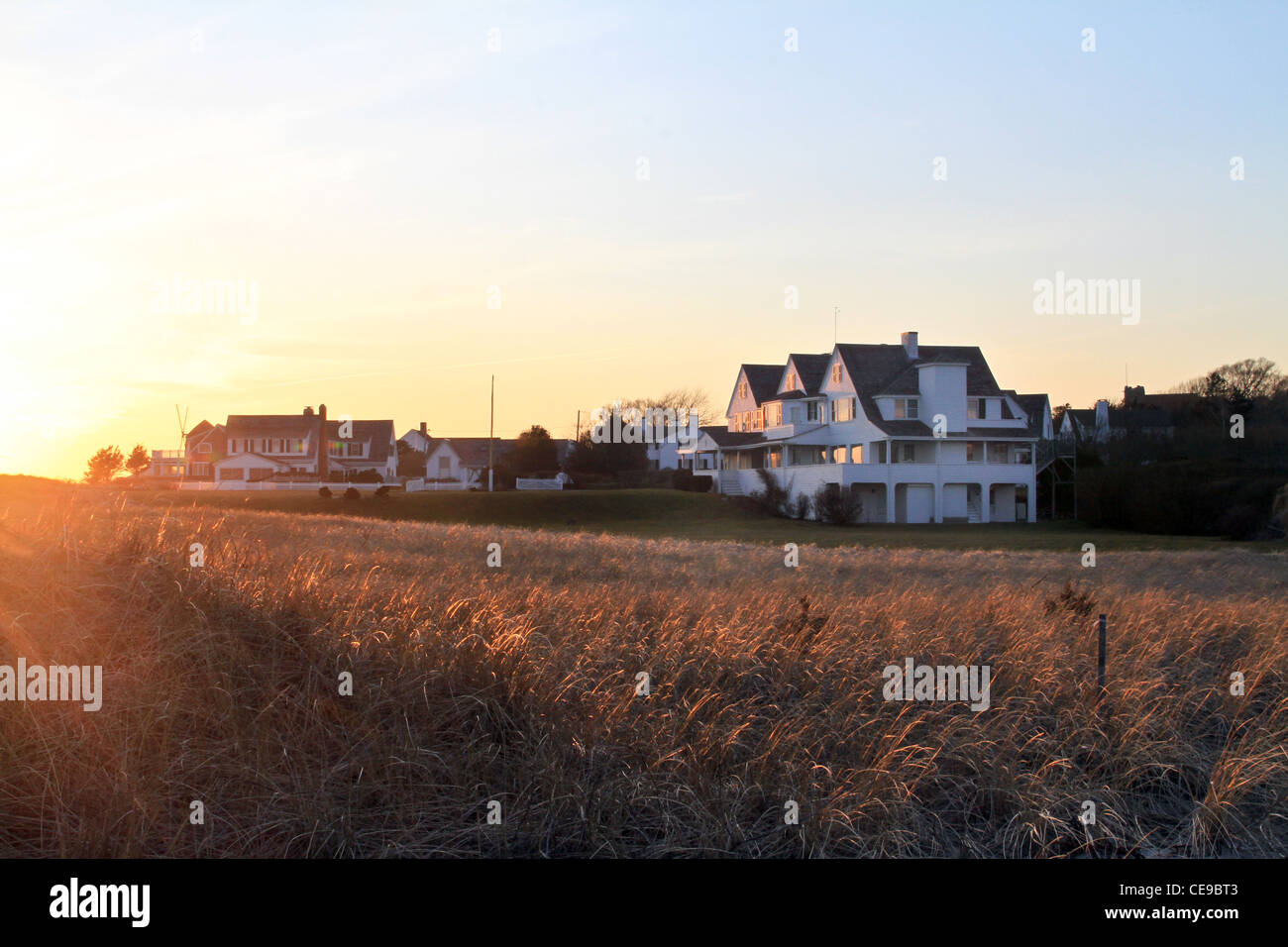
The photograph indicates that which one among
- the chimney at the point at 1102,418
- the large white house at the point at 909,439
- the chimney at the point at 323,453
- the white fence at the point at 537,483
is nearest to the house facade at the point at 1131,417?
the chimney at the point at 1102,418

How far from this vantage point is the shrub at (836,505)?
45.1m

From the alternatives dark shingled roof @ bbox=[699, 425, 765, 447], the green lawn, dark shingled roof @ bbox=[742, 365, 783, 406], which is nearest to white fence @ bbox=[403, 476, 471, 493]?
the green lawn

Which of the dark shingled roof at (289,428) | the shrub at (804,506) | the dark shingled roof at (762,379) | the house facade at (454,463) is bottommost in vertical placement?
the shrub at (804,506)

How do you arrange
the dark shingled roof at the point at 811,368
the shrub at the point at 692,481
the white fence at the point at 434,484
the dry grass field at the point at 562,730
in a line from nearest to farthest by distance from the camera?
the dry grass field at the point at 562,730
the dark shingled roof at the point at 811,368
the shrub at the point at 692,481
the white fence at the point at 434,484

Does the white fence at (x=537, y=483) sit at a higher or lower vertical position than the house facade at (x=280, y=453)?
lower

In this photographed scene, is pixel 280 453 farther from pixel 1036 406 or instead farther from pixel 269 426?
pixel 1036 406

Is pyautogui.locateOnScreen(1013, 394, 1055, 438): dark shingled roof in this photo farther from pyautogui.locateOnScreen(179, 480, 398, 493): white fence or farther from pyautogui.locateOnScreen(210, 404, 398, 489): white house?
pyautogui.locateOnScreen(210, 404, 398, 489): white house

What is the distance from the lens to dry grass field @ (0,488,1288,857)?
538 cm

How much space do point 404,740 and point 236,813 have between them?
3.37ft

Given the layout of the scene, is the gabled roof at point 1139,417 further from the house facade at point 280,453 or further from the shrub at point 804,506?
the house facade at point 280,453

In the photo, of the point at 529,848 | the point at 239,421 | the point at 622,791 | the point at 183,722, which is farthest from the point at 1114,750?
the point at 239,421

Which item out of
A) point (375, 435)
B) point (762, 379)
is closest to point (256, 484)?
point (375, 435)

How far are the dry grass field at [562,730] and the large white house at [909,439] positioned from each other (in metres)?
38.7

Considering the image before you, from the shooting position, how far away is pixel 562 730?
6.21 m
